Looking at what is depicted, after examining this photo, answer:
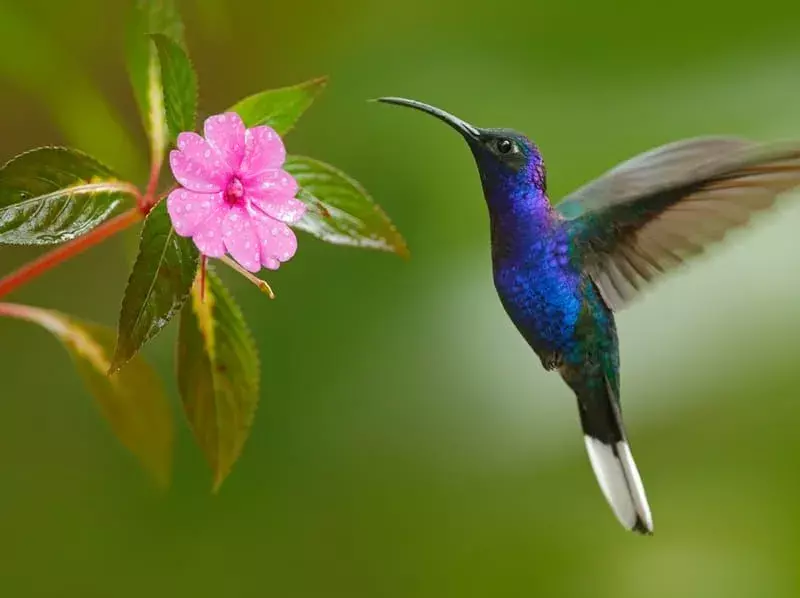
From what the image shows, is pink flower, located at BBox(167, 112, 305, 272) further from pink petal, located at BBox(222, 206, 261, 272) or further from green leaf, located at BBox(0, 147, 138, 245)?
green leaf, located at BBox(0, 147, 138, 245)

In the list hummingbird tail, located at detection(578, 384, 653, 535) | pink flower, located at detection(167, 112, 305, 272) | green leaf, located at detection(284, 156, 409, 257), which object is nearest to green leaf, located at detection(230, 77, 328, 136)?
green leaf, located at detection(284, 156, 409, 257)

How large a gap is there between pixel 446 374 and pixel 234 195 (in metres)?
1.07

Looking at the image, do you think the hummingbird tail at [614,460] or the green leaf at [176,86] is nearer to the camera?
the green leaf at [176,86]

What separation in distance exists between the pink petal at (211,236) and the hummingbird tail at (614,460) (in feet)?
1.34

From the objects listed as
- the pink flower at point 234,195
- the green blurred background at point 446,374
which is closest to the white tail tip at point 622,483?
the pink flower at point 234,195

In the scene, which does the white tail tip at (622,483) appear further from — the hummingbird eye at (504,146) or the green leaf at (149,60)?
the green leaf at (149,60)

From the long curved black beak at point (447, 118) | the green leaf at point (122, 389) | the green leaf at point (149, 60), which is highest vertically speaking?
the green leaf at point (149, 60)

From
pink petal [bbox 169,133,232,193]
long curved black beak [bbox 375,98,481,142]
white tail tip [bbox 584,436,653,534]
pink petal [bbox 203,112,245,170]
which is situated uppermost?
long curved black beak [bbox 375,98,481,142]

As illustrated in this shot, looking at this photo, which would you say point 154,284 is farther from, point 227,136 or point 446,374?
point 446,374

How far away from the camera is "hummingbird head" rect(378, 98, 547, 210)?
0.65 metres

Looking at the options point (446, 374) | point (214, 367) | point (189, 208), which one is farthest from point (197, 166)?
point (446, 374)

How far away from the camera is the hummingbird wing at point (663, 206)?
647 mm

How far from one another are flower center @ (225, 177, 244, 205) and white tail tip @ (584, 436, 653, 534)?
0.43 metres

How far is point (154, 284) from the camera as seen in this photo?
0.58 m
